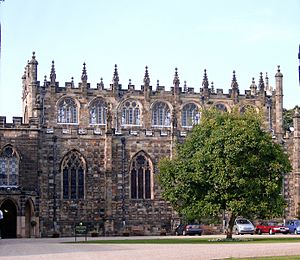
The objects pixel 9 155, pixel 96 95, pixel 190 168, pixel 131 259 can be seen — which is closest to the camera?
pixel 131 259


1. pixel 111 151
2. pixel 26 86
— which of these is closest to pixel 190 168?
pixel 111 151

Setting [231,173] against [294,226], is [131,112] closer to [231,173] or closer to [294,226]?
[294,226]

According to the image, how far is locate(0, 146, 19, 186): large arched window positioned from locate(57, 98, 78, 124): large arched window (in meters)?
16.2

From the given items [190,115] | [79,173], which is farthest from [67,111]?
[79,173]

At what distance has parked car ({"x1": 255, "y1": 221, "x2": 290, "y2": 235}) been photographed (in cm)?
6856

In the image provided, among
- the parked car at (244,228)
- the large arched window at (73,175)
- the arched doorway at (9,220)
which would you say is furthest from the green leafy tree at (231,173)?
the large arched window at (73,175)

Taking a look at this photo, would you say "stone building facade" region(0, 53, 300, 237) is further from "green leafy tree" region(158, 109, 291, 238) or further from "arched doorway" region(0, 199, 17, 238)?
"green leafy tree" region(158, 109, 291, 238)

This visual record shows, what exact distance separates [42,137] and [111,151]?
6.52 m

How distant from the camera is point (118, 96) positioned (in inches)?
3398

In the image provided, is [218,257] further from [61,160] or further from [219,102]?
[219,102]

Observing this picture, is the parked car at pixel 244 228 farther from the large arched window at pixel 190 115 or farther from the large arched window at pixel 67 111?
the large arched window at pixel 67 111

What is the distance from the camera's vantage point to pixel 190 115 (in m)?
88.4

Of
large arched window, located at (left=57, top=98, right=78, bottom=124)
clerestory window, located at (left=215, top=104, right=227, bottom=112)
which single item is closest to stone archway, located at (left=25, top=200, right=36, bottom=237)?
large arched window, located at (left=57, top=98, right=78, bottom=124)

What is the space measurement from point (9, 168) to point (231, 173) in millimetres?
23171
